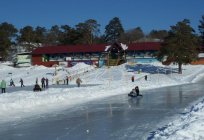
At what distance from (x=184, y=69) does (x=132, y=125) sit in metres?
49.7

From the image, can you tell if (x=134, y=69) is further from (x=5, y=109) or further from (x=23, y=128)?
(x=23, y=128)

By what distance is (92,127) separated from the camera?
14375 mm

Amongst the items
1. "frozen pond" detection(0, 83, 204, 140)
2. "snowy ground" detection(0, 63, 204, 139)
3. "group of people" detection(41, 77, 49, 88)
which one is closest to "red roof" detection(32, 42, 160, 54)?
"snowy ground" detection(0, 63, 204, 139)

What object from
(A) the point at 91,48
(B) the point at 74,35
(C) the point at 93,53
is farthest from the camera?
(B) the point at 74,35

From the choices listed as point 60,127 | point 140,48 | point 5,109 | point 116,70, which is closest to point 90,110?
point 5,109

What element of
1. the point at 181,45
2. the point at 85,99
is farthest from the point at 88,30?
the point at 85,99

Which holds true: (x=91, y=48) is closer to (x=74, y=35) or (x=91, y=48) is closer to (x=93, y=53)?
(x=93, y=53)

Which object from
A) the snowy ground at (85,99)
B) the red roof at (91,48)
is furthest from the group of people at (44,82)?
the red roof at (91,48)

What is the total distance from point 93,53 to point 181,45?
24.5 metres

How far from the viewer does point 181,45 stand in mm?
56812

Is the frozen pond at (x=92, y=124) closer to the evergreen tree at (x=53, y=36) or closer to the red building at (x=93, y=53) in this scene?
the red building at (x=93, y=53)

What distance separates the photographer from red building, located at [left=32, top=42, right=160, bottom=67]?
244 ft

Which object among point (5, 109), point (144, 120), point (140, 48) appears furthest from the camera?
point (140, 48)

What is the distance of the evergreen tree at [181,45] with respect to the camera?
186 feet
